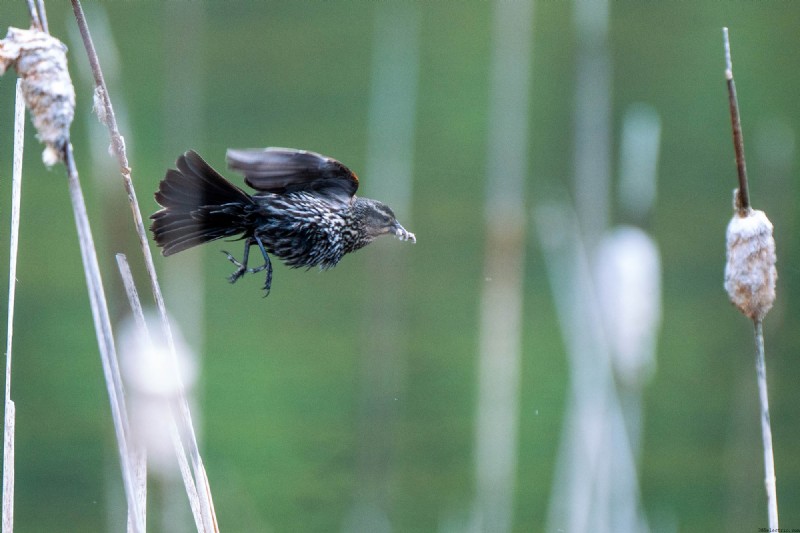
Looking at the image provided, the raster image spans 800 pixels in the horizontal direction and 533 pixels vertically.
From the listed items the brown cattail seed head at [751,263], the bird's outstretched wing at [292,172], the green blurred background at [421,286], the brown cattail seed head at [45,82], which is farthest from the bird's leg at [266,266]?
the green blurred background at [421,286]

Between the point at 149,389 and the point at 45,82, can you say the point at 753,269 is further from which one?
the point at 149,389

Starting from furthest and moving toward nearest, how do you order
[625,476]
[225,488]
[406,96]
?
[225,488], [406,96], [625,476]

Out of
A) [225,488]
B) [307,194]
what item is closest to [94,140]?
[307,194]

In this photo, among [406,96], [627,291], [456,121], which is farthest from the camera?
[456,121]

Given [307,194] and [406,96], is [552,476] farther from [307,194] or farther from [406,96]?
[307,194]

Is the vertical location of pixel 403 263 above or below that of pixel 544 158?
below

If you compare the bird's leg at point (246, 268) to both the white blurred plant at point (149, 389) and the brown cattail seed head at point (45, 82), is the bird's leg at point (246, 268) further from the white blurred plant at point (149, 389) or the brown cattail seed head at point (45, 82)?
the brown cattail seed head at point (45, 82)

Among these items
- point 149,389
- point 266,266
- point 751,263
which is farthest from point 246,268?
point 751,263
